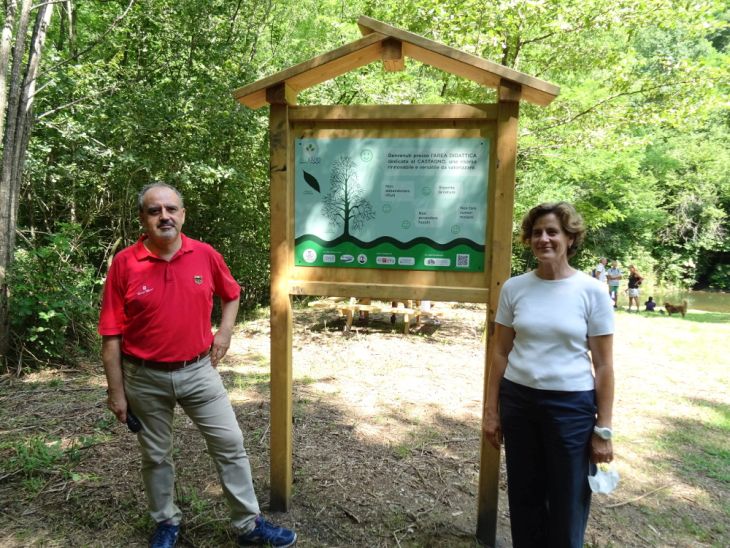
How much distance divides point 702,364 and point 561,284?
6.59 metres

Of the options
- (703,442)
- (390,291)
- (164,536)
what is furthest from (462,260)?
(703,442)

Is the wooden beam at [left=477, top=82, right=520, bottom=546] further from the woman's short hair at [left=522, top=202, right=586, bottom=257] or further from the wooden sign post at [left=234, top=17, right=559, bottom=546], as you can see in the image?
the woman's short hair at [left=522, top=202, right=586, bottom=257]

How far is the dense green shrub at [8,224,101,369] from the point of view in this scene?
213 inches

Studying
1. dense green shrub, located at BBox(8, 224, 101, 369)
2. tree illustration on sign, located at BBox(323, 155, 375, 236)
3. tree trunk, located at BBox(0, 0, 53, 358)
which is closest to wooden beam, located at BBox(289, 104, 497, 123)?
tree illustration on sign, located at BBox(323, 155, 375, 236)

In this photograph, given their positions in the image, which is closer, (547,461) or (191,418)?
(547,461)

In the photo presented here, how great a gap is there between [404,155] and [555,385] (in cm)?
141

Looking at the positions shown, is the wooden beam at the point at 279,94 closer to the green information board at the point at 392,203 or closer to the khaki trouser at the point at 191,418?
the green information board at the point at 392,203

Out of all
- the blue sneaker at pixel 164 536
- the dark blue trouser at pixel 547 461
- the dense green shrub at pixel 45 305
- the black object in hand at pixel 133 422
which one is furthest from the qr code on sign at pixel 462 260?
the dense green shrub at pixel 45 305

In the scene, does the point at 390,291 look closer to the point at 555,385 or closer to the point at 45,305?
the point at 555,385

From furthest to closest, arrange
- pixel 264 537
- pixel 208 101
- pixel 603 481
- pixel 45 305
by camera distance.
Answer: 1. pixel 208 101
2. pixel 45 305
3. pixel 264 537
4. pixel 603 481

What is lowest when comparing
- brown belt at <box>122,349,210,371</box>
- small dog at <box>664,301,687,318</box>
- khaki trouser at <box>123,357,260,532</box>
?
small dog at <box>664,301,687,318</box>

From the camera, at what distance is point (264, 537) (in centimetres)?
258

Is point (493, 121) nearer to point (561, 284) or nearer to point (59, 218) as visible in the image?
point (561, 284)

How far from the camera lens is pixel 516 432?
6.88 ft
